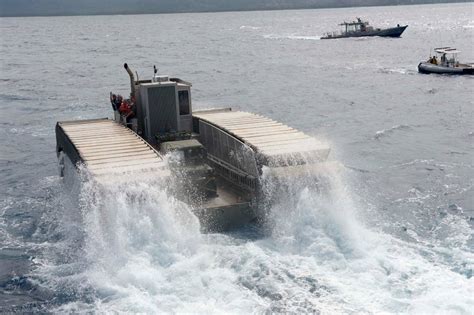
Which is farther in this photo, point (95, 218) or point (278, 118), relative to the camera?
point (278, 118)

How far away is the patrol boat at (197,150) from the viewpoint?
2458cm

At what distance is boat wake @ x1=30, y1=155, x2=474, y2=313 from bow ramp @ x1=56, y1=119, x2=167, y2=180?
789mm

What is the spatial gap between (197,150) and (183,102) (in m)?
5.09

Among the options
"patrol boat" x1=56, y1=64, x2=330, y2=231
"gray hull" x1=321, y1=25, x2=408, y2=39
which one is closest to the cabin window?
"patrol boat" x1=56, y1=64, x2=330, y2=231

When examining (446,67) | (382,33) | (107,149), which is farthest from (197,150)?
(382,33)

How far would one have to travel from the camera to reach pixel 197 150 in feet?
87.5

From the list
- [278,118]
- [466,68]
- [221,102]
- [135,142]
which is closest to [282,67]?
[466,68]

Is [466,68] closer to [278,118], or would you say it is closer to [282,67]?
[282,67]

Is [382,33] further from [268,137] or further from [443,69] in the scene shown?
[268,137]

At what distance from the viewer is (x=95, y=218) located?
73.6 feet

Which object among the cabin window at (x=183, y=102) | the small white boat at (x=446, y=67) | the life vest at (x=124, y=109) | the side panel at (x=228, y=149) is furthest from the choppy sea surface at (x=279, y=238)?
the small white boat at (x=446, y=67)

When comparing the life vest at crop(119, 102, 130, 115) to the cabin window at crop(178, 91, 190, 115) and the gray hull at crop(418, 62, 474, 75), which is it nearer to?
the cabin window at crop(178, 91, 190, 115)

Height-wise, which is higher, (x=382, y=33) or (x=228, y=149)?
(x=382, y=33)

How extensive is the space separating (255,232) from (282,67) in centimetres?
7167
